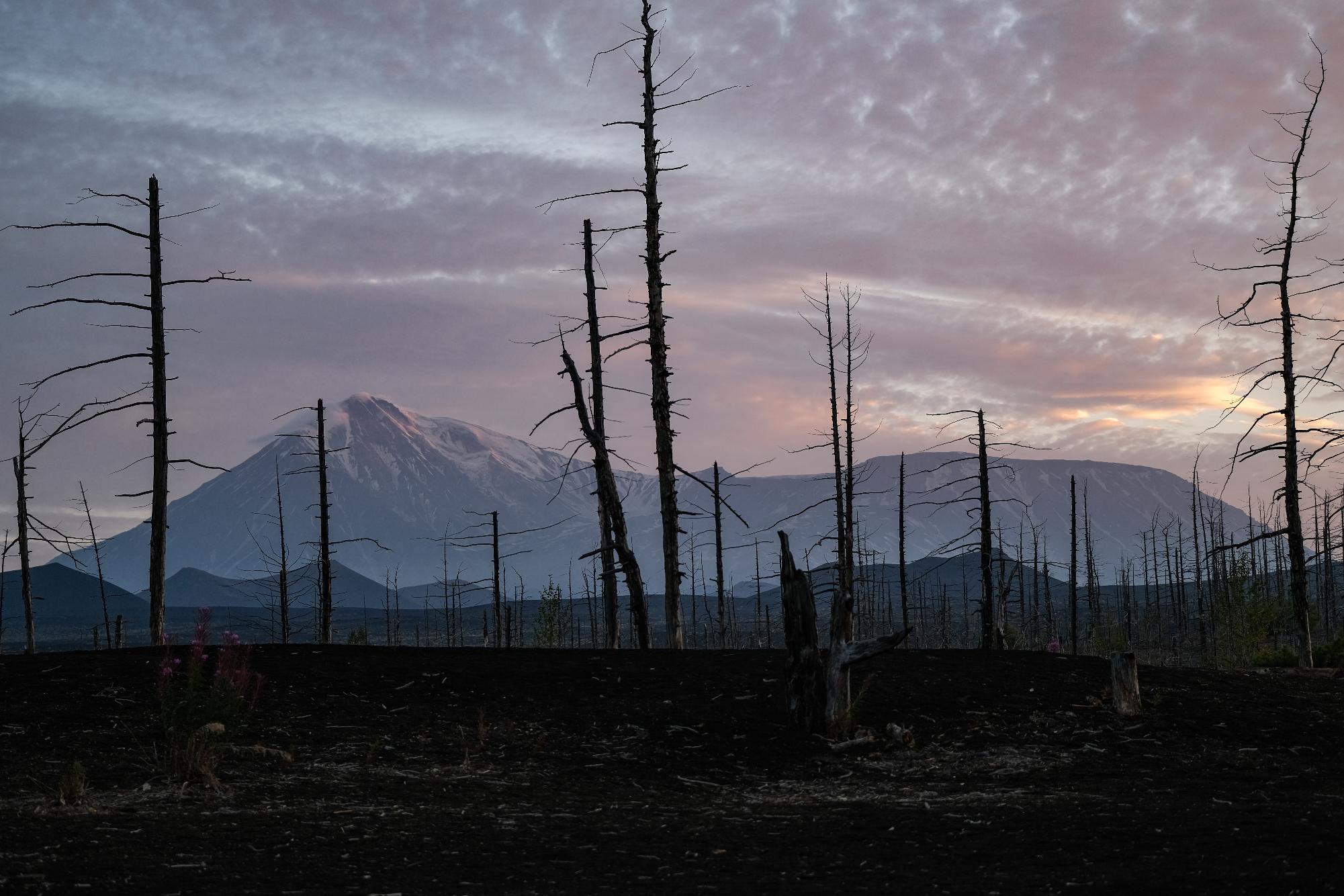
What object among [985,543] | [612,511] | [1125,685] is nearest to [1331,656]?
[985,543]

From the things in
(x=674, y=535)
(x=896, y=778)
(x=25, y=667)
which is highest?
(x=674, y=535)

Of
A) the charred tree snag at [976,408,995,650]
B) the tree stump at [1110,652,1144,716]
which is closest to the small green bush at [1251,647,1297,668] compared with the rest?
the charred tree snag at [976,408,995,650]

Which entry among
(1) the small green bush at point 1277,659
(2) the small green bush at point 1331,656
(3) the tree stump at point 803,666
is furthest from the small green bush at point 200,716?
(2) the small green bush at point 1331,656

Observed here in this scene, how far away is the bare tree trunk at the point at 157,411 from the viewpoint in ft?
68.0

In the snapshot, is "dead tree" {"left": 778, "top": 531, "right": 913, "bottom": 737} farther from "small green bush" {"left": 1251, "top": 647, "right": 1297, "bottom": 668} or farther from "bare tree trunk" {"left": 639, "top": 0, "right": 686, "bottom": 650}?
"small green bush" {"left": 1251, "top": 647, "right": 1297, "bottom": 668}

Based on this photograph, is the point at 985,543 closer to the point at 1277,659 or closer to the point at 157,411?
the point at 1277,659

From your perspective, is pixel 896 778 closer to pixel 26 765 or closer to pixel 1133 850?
pixel 1133 850

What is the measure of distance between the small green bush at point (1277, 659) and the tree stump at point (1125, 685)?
11351 millimetres

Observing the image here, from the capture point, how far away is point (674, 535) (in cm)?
2036

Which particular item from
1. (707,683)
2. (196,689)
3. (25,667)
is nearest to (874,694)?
(707,683)

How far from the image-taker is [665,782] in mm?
10828

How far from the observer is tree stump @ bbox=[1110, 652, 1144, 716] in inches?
543

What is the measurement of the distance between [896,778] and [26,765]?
8540 mm

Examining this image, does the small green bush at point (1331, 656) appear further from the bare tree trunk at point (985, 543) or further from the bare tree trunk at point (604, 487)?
the bare tree trunk at point (604, 487)
